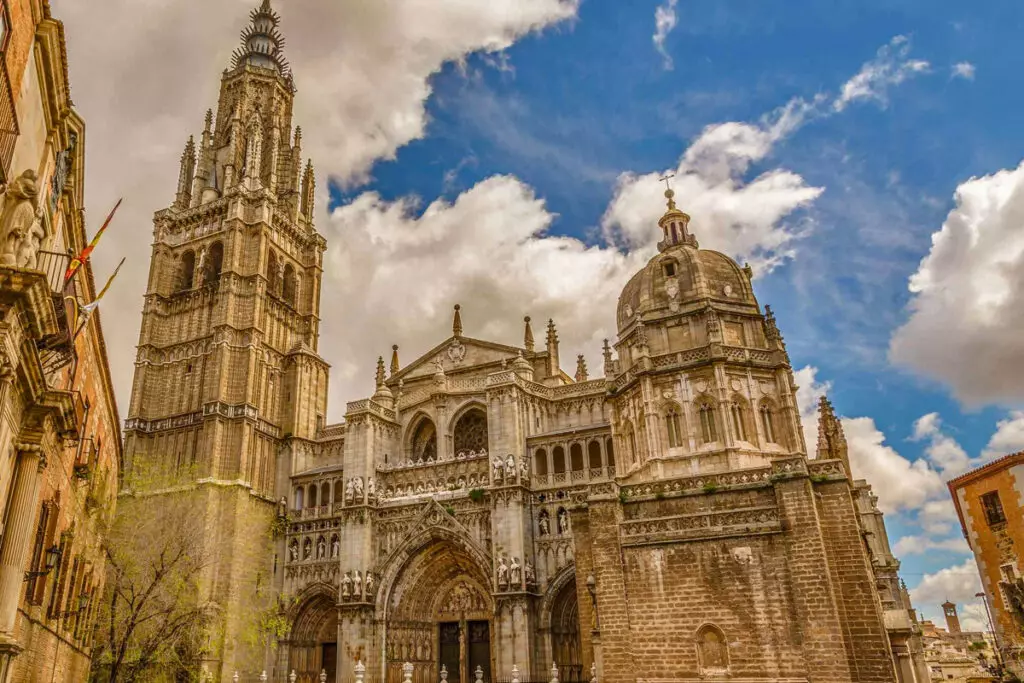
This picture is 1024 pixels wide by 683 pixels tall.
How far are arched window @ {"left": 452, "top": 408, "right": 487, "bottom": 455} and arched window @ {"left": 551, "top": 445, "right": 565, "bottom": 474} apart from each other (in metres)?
4.77

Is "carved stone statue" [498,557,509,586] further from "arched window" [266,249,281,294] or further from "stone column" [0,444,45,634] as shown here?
"arched window" [266,249,281,294]

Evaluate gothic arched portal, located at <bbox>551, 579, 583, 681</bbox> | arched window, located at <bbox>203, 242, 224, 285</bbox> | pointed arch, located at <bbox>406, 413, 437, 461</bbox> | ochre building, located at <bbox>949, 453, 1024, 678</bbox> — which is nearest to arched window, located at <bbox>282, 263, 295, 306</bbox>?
arched window, located at <bbox>203, 242, 224, 285</bbox>

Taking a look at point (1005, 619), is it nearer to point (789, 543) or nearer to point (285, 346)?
point (789, 543)

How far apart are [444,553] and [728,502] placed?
19136 millimetres

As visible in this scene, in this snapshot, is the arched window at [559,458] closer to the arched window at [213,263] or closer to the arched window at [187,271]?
the arched window at [213,263]

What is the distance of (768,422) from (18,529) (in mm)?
24116

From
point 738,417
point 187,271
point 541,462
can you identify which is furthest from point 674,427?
point 187,271

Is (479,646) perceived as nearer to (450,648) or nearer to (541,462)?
(450,648)

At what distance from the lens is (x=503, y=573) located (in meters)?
31.8

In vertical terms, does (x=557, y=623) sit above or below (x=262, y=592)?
below

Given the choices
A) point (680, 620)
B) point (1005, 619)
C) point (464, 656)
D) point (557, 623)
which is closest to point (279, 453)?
point (464, 656)

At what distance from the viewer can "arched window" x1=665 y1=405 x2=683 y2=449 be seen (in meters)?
28.3

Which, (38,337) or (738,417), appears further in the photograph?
(738,417)

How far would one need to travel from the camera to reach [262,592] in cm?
3653
